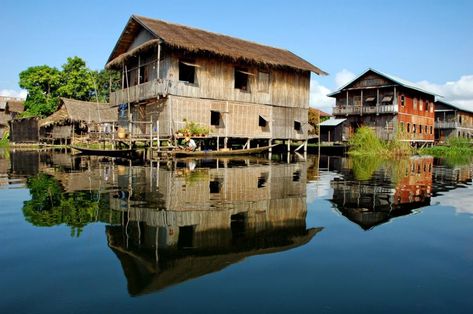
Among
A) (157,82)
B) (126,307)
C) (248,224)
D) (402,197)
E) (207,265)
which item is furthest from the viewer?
(157,82)

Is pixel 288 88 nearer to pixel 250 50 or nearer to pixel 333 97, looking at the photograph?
pixel 250 50

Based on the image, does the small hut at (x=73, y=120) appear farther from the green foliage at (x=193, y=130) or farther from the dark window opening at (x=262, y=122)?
the green foliage at (x=193, y=130)

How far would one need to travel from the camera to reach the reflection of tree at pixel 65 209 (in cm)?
480

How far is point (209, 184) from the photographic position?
8461 mm

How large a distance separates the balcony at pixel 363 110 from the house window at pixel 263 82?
15.1 meters

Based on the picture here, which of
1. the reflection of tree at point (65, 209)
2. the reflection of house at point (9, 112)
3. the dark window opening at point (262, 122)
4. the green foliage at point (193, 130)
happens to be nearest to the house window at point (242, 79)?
the dark window opening at point (262, 122)

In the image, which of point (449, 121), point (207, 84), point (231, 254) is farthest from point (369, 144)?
point (449, 121)

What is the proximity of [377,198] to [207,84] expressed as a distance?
51.1 ft

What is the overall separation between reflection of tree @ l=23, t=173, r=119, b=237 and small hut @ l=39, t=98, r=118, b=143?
26.5 metres

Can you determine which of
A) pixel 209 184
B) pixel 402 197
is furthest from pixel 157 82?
pixel 402 197

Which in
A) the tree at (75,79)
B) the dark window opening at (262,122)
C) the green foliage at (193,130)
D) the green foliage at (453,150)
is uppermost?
the tree at (75,79)

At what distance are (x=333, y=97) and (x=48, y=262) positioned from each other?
38.3 m

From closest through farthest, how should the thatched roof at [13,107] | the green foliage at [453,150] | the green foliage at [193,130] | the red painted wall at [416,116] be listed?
the green foliage at [193,130]
the green foliage at [453,150]
the red painted wall at [416,116]
the thatched roof at [13,107]

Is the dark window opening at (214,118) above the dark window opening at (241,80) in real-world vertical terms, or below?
below
